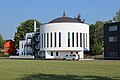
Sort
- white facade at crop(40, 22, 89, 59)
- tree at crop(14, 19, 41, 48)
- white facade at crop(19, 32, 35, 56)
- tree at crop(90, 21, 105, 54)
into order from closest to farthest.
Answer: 1. white facade at crop(40, 22, 89, 59)
2. white facade at crop(19, 32, 35, 56)
3. tree at crop(90, 21, 105, 54)
4. tree at crop(14, 19, 41, 48)

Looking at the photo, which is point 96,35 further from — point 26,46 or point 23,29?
point 23,29

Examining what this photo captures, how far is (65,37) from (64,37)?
0.40m

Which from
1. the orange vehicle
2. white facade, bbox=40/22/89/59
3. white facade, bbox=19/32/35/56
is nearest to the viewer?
white facade, bbox=40/22/89/59

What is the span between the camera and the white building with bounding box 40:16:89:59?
327 feet

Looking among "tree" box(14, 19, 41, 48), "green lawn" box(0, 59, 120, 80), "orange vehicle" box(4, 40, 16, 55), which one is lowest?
"green lawn" box(0, 59, 120, 80)

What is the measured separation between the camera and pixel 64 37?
328 ft

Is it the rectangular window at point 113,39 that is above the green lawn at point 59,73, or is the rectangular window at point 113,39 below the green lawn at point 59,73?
above

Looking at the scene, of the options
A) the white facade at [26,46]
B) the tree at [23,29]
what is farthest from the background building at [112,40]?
the tree at [23,29]

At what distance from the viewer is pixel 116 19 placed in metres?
111

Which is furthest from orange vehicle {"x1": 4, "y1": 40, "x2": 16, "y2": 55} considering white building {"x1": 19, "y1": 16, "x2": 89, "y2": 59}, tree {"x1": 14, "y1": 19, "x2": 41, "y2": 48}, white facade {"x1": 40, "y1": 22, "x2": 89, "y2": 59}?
white facade {"x1": 40, "y1": 22, "x2": 89, "y2": 59}

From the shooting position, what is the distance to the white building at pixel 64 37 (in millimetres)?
99812

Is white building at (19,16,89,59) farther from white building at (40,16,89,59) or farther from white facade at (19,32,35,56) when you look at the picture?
white facade at (19,32,35,56)

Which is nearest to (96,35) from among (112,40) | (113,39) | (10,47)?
(112,40)

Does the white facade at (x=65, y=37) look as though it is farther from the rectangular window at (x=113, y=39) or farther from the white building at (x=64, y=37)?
the rectangular window at (x=113, y=39)
